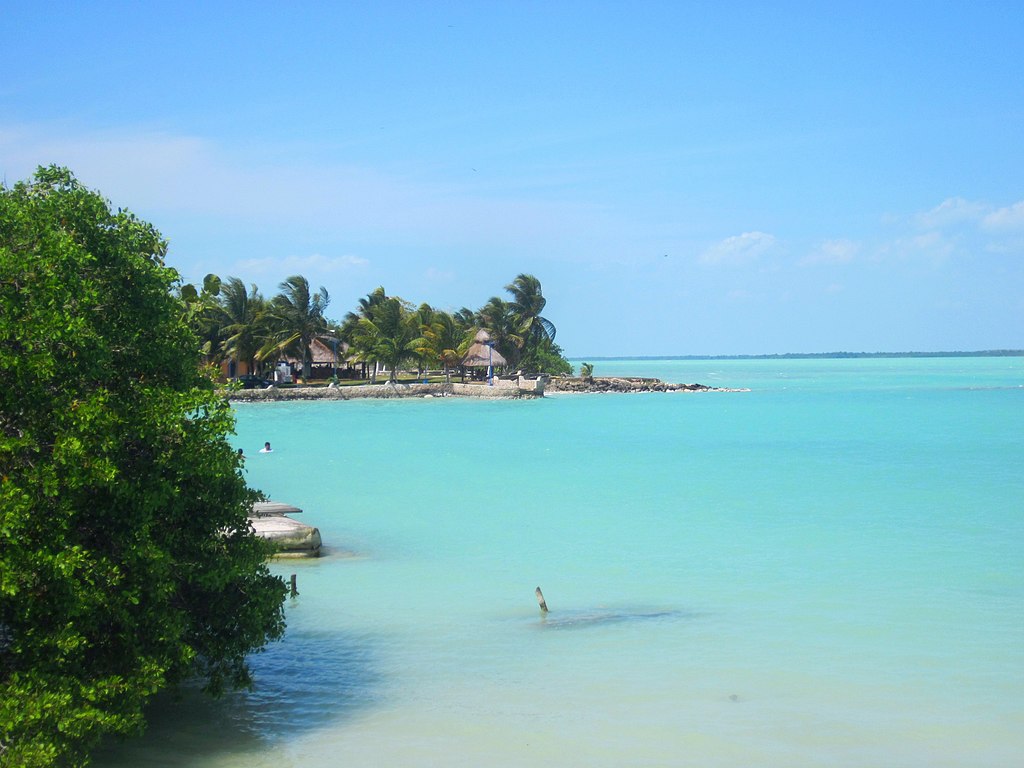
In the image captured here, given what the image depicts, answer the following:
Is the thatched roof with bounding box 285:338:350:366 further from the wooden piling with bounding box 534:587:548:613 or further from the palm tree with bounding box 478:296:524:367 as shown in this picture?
the wooden piling with bounding box 534:587:548:613

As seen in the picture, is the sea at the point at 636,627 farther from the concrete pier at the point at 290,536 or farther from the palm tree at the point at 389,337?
the palm tree at the point at 389,337

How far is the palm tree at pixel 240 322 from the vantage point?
200ft

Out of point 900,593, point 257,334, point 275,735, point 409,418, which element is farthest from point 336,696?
point 257,334

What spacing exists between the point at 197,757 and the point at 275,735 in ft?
2.28

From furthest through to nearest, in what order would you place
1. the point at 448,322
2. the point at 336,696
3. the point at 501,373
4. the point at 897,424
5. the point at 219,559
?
the point at 501,373 → the point at 448,322 → the point at 897,424 → the point at 336,696 → the point at 219,559

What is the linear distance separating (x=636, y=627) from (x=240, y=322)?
54483 millimetres

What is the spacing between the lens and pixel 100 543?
23.3ft

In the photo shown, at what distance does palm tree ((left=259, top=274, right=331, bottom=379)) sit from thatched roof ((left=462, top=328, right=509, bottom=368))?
10.8 meters

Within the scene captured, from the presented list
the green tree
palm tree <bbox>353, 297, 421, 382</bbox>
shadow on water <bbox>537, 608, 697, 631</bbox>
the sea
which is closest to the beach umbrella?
palm tree <bbox>353, 297, 421, 382</bbox>

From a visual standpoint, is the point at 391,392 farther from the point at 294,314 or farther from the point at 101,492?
the point at 101,492

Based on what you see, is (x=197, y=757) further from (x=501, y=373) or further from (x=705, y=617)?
(x=501, y=373)

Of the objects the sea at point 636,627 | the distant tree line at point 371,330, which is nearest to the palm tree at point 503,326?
the distant tree line at point 371,330

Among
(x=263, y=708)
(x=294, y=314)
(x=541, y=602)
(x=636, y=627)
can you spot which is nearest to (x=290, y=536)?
(x=541, y=602)

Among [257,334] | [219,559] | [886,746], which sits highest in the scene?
[257,334]
